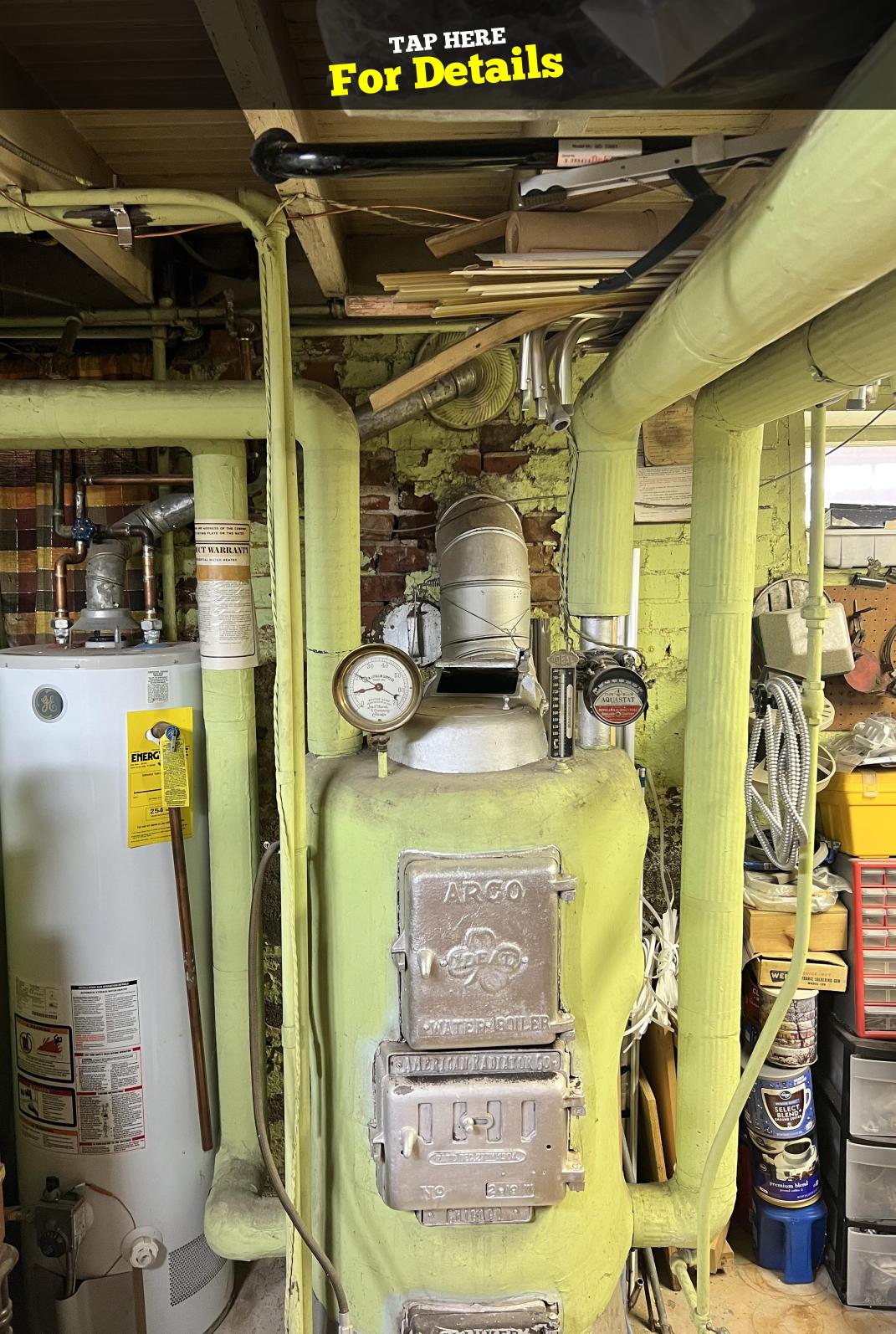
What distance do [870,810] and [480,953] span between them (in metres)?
1.35

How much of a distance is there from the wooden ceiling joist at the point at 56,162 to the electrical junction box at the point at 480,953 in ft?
4.59

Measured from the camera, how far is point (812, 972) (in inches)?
84.7

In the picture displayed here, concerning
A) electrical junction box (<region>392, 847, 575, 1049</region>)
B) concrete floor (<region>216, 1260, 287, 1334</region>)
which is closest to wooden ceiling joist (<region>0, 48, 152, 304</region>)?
electrical junction box (<region>392, 847, 575, 1049</region>)

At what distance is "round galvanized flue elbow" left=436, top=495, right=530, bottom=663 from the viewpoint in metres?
1.84

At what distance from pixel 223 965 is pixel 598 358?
6.40ft

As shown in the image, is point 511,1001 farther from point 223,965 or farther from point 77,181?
point 77,181

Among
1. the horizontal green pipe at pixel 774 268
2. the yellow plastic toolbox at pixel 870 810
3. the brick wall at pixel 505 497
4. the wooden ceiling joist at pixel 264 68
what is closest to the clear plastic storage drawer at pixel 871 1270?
the yellow plastic toolbox at pixel 870 810

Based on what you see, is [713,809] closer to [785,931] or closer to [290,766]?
[785,931]

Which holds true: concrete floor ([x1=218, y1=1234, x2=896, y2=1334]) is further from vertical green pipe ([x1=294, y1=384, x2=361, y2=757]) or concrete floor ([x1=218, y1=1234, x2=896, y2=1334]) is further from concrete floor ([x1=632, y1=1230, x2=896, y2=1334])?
vertical green pipe ([x1=294, y1=384, x2=361, y2=757])

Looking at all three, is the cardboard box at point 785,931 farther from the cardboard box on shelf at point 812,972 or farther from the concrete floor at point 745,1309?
the concrete floor at point 745,1309

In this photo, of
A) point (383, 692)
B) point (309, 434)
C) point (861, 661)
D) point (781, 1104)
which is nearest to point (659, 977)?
point (781, 1104)

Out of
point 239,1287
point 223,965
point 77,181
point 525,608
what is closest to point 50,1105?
point 223,965

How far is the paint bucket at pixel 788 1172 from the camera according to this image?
214cm

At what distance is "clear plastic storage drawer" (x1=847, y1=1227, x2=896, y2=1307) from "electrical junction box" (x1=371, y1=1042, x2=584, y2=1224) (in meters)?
1.33
